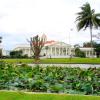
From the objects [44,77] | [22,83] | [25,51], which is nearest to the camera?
[22,83]

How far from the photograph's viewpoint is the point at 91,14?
88188mm

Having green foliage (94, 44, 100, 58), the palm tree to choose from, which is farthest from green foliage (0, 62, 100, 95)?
green foliage (94, 44, 100, 58)

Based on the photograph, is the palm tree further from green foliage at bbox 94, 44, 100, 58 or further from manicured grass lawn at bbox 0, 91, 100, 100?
manicured grass lawn at bbox 0, 91, 100, 100

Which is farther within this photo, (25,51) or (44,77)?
(25,51)

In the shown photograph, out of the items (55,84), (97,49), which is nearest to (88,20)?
(97,49)

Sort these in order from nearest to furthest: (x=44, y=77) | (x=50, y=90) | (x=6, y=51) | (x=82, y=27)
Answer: (x=50, y=90) < (x=44, y=77) < (x=82, y=27) < (x=6, y=51)

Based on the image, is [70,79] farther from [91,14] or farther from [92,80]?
[91,14]

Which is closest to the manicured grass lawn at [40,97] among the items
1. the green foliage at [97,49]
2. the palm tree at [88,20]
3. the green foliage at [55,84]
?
the green foliage at [55,84]

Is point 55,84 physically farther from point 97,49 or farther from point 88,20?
point 97,49

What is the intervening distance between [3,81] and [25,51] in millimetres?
126196

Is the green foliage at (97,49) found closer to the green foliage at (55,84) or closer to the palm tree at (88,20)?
the palm tree at (88,20)

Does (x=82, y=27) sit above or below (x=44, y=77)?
above

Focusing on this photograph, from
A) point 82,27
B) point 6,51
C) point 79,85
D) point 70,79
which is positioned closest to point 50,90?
point 79,85

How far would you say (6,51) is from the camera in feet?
385
